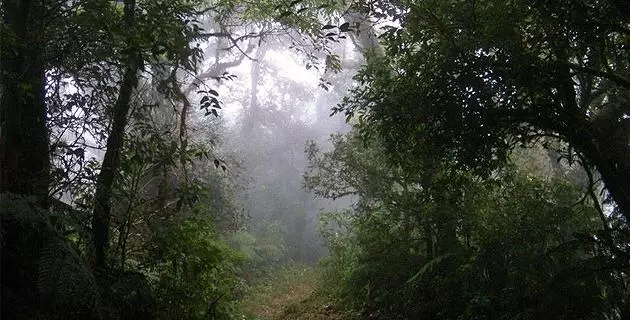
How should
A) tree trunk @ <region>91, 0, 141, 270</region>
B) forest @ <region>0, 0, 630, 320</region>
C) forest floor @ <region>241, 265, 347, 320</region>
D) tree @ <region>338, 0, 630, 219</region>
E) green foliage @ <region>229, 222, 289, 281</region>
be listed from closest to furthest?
forest @ <region>0, 0, 630, 320</region> < tree @ <region>338, 0, 630, 219</region> < tree trunk @ <region>91, 0, 141, 270</region> < forest floor @ <region>241, 265, 347, 320</region> < green foliage @ <region>229, 222, 289, 281</region>

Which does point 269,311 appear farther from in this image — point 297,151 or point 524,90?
point 297,151

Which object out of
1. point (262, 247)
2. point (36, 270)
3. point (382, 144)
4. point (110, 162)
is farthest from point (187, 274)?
point (262, 247)

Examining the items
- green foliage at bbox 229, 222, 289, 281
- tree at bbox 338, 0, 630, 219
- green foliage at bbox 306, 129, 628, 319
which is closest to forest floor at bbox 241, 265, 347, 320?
green foliage at bbox 306, 129, 628, 319

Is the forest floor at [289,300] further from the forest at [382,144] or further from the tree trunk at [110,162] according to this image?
the tree trunk at [110,162]

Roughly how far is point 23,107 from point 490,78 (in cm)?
399

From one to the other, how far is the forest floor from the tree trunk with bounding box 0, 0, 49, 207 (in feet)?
13.8

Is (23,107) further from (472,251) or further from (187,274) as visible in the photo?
(472,251)

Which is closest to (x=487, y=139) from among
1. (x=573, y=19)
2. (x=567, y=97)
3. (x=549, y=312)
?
(x=567, y=97)

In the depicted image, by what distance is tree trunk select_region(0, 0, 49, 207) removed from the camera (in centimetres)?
348

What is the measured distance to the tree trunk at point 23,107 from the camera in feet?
11.4

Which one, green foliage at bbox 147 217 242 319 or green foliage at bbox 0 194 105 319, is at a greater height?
→ green foliage at bbox 147 217 242 319

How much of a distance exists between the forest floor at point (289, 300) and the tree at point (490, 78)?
172 inches

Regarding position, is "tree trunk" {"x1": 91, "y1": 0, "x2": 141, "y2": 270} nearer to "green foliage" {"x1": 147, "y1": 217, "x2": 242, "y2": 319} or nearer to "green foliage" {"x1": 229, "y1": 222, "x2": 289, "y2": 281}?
"green foliage" {"x1": 147, "y1": 217, "x2": 242, "y2": 319}

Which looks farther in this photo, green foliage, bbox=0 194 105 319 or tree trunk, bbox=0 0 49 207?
tree trunk, bbox=0 0 49 207
